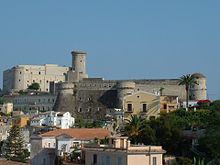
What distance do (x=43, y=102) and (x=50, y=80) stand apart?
66.3 ft

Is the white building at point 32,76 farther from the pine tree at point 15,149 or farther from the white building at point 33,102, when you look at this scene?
the pine tree at point 15,149

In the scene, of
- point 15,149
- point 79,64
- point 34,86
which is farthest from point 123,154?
point 34,86

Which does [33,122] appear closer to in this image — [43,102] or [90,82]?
[90,82]

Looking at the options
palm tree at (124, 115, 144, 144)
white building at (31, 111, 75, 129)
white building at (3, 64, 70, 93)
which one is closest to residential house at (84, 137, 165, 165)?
palm tree at (124, 115, 144, 144)

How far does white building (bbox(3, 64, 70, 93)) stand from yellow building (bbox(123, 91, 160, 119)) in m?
44.8

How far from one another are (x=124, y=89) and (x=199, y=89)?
10.9m

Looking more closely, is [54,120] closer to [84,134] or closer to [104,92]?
[104,92]

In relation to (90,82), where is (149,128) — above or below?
below

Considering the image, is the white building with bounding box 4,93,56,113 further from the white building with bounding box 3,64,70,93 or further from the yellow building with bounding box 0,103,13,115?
the white building with bounding box 3,64,70,93

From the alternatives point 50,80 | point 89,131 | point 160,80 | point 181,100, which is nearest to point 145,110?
point 181,100

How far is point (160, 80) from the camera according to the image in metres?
98.1

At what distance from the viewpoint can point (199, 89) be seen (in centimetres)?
9156

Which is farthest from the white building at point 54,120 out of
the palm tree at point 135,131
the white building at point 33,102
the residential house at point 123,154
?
the residential house at point 123,154

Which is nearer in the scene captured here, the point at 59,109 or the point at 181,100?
the point at 181,100
